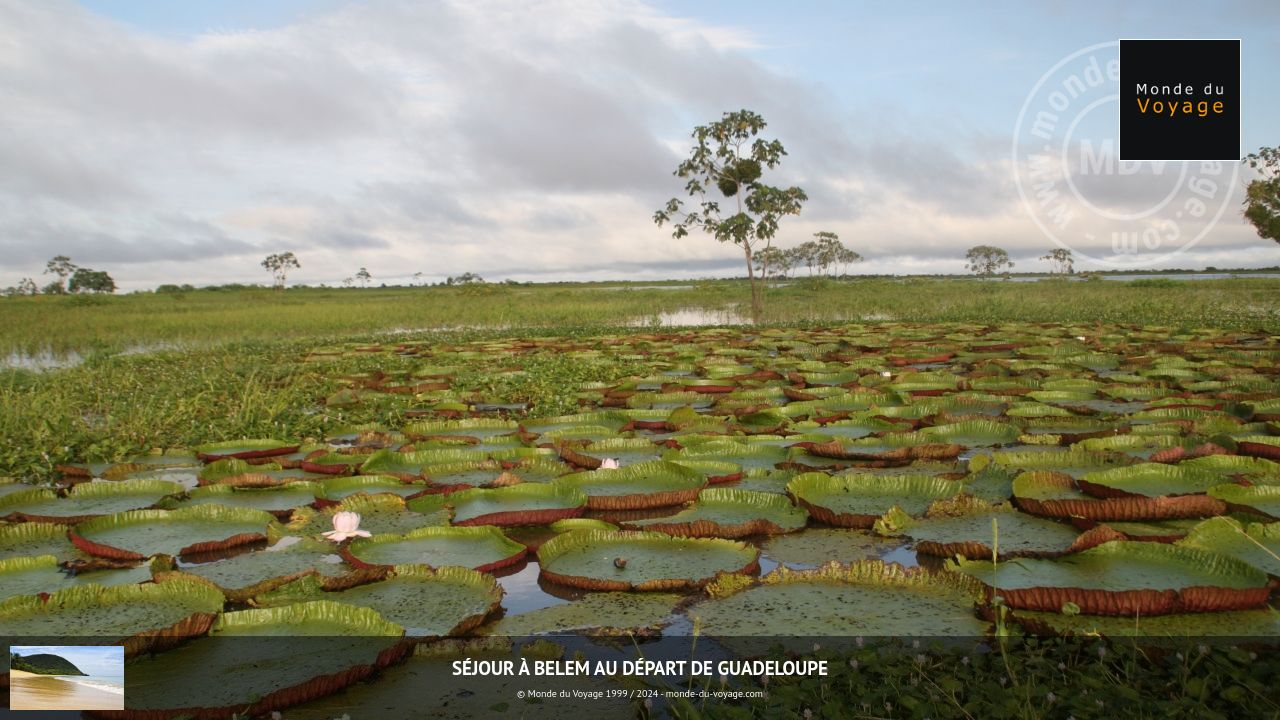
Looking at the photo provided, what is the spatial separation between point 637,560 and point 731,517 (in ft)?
2.27

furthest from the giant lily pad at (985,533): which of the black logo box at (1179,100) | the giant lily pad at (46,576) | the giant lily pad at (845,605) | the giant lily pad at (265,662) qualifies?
the black logo box at (1179,100)

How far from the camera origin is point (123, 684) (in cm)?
212

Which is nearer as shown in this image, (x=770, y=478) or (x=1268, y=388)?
(x=770, y=478)

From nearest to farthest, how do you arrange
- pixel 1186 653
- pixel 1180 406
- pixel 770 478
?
1. pixel 1186 653
2. pixel 770 478
3. pixel 1180 406

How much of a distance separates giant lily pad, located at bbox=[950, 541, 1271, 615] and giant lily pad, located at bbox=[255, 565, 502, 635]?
1.70 metres

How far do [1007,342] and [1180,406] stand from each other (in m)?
5.26

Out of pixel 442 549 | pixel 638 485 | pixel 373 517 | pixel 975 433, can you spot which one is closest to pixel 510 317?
pixel 975 433

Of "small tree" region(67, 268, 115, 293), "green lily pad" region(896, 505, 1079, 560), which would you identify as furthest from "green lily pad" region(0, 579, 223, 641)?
"small tree" region(67, 268, 115, 293)

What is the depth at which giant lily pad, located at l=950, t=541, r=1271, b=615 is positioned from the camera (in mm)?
2295

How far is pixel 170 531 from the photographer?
11.5 ft

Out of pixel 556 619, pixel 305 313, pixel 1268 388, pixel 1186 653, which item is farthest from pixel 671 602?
pixel 305 313

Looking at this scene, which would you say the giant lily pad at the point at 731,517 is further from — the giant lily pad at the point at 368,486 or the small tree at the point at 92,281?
the small tree at the point at 92,281

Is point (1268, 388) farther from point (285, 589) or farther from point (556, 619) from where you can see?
point (285, 589)

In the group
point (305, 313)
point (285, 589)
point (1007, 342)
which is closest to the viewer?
point (285, 589)
